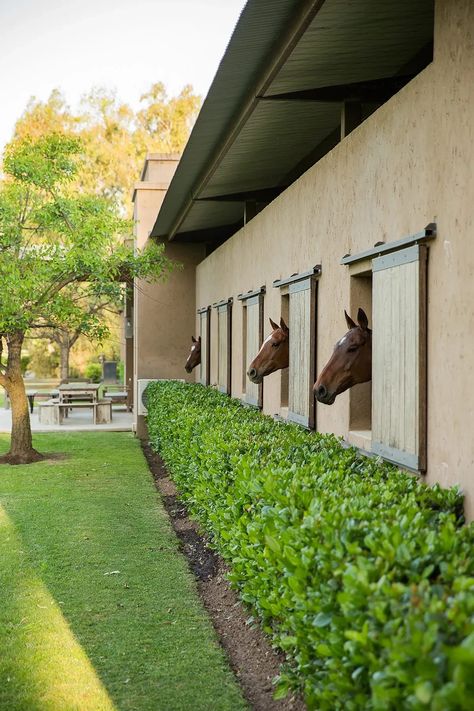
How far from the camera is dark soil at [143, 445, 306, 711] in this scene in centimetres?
432

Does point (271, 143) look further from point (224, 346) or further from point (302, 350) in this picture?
point (224, 346)

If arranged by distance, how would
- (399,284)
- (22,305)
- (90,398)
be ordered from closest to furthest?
(399,284), (22,305), (90,398)

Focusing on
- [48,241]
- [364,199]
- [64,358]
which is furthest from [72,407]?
[364,199]

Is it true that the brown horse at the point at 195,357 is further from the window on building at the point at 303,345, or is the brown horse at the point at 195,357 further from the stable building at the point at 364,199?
the window on building at the point at 303,345

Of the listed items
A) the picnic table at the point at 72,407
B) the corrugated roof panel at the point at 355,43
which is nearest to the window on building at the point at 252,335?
the corrugated roof panel at the point at 355,43

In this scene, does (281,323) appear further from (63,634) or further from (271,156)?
(63,634)

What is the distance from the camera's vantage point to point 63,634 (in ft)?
17.1

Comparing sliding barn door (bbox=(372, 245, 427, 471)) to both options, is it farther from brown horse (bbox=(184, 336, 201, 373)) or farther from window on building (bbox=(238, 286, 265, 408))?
brown horse (bbox=(184, 336, 201, 373))

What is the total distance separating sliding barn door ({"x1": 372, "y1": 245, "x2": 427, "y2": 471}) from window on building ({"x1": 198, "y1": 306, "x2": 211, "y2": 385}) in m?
9.79

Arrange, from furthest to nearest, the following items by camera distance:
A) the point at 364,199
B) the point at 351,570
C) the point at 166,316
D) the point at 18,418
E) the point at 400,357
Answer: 1. the point at 166,316
2. the point at 18,418
3. the point at 364,199
4. the point at 400,357
5. the point at 351,570

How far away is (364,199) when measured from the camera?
595 centimetres

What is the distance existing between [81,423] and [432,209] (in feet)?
54.9

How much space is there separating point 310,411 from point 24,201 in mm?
7287

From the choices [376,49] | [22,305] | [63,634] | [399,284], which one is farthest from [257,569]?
[22,305]
